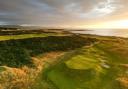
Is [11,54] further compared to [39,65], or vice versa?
[11,54]

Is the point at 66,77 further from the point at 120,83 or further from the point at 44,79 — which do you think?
the point at 120,83

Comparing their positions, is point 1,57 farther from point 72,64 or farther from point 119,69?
point 119,69

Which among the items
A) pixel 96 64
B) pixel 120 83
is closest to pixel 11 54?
pixel 96 64

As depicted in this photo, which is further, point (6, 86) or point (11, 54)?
point (11, 54)

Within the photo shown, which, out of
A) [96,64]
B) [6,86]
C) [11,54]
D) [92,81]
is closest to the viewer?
[6,86]

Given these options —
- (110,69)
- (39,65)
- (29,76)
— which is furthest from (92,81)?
(39,65)

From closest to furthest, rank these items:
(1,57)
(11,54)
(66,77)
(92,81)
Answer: (92,81) → (66,77) → (1,57) → (11,54)

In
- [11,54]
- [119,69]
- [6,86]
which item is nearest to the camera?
[6,86]

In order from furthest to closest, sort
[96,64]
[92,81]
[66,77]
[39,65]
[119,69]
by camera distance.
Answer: [39,65] → [96,64] → [119,69] → [66,77] → [92,81]
